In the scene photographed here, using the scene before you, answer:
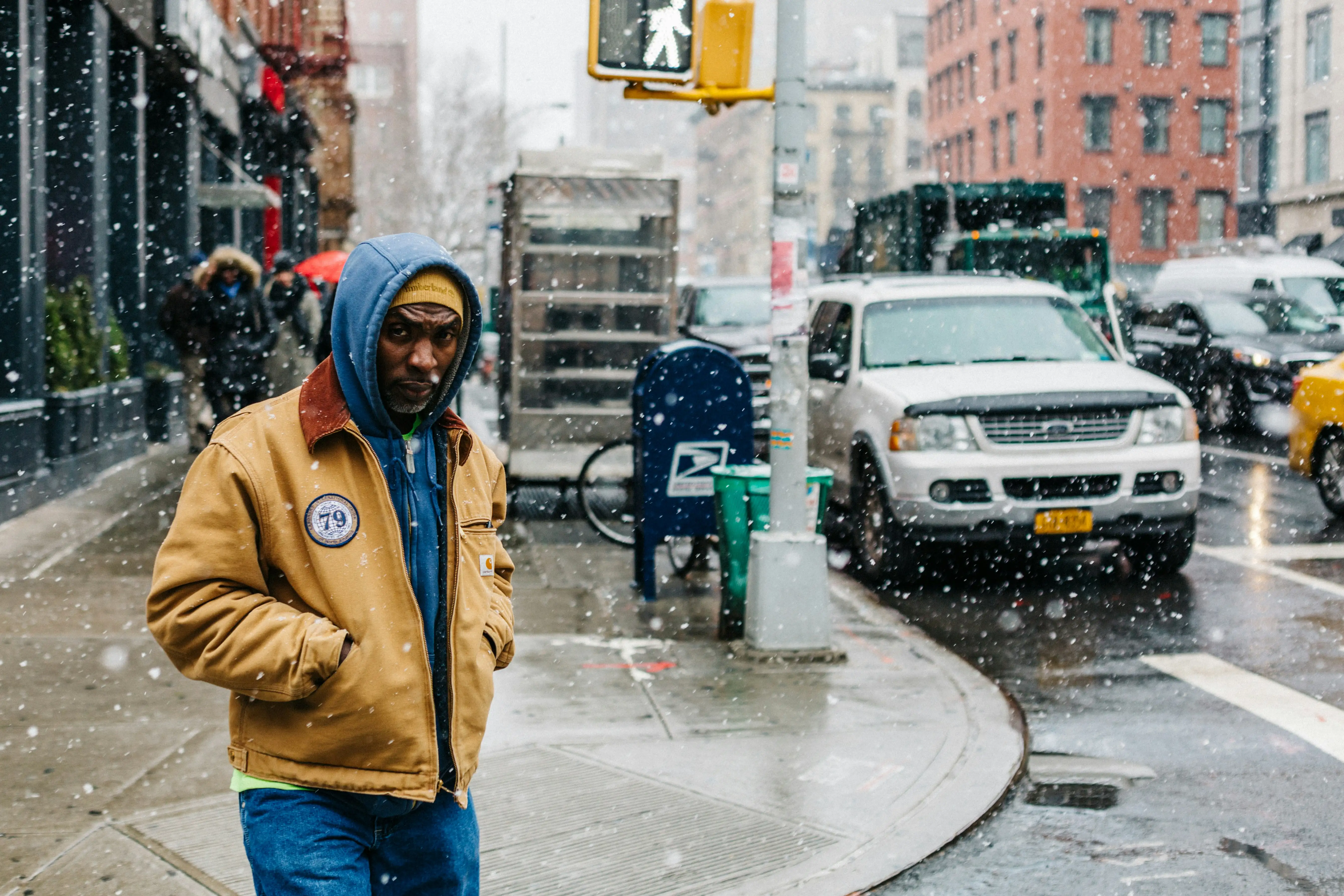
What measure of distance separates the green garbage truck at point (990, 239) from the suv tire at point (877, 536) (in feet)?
27.4

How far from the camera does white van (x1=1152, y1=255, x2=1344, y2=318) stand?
22266mm

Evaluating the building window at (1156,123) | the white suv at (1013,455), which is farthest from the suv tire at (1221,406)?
the building window at (1156,123)

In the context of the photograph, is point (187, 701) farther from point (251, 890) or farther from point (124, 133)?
point (124, 133)

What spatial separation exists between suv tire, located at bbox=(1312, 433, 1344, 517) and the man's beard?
11.0 metres

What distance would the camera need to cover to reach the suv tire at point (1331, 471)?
469 inches

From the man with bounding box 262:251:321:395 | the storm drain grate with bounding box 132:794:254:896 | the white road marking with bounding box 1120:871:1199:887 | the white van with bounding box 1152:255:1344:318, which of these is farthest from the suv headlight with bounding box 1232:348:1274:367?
the storm drain grate with bounding box 132:794:254:896

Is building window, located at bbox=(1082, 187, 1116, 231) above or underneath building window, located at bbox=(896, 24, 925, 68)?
underneath

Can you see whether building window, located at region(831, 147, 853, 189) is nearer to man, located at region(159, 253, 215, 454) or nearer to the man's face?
man, located at region(159, 253, 215, 454)

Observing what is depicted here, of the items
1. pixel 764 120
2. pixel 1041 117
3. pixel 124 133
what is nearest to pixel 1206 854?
pixel 124 133

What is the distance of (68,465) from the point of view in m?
11.7

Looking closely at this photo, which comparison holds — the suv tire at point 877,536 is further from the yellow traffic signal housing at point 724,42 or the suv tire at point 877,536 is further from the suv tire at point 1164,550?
the yellow traffic signal housing at point 724,42

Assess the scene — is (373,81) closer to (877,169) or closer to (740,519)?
(877,169)

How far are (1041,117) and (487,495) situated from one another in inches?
2490

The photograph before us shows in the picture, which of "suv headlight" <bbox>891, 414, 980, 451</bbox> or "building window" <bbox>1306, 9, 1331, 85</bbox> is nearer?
"suv headlight" <bbox>891, 414, 980, 451</bbox>
